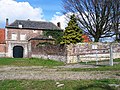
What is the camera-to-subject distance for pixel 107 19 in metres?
38.6

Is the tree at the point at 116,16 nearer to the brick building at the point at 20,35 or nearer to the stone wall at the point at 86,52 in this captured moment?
the stone wall at the point at 86,52

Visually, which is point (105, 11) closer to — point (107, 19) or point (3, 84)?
point (107, 19)

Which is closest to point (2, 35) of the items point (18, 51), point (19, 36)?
point (19, 36)

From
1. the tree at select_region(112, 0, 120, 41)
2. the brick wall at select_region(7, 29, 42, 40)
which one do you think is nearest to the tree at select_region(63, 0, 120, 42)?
the tree at select_region(112, 0, 120, 41)

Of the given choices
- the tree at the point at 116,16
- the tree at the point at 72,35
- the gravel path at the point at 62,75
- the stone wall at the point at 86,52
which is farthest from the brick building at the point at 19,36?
the gravel path at the point at 62,75

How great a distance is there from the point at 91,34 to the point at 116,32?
439cm

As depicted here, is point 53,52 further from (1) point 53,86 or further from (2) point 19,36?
(2) point 19,36

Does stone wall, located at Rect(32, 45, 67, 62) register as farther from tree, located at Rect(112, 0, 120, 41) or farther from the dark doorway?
the dark doorway

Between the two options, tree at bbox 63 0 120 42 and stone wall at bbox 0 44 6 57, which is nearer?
tree at bbox 63 0 120 42

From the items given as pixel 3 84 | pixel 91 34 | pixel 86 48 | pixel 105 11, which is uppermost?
pixel 105 11

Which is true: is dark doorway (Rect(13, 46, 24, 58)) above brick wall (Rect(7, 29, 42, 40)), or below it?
below

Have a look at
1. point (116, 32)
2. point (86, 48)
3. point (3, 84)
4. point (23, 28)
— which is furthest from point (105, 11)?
point (3, 84)

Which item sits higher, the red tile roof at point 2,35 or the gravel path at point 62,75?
the red tile roof at point 2,35

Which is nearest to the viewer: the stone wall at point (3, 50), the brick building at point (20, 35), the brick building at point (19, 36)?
the stone wall at point (3, 50)
